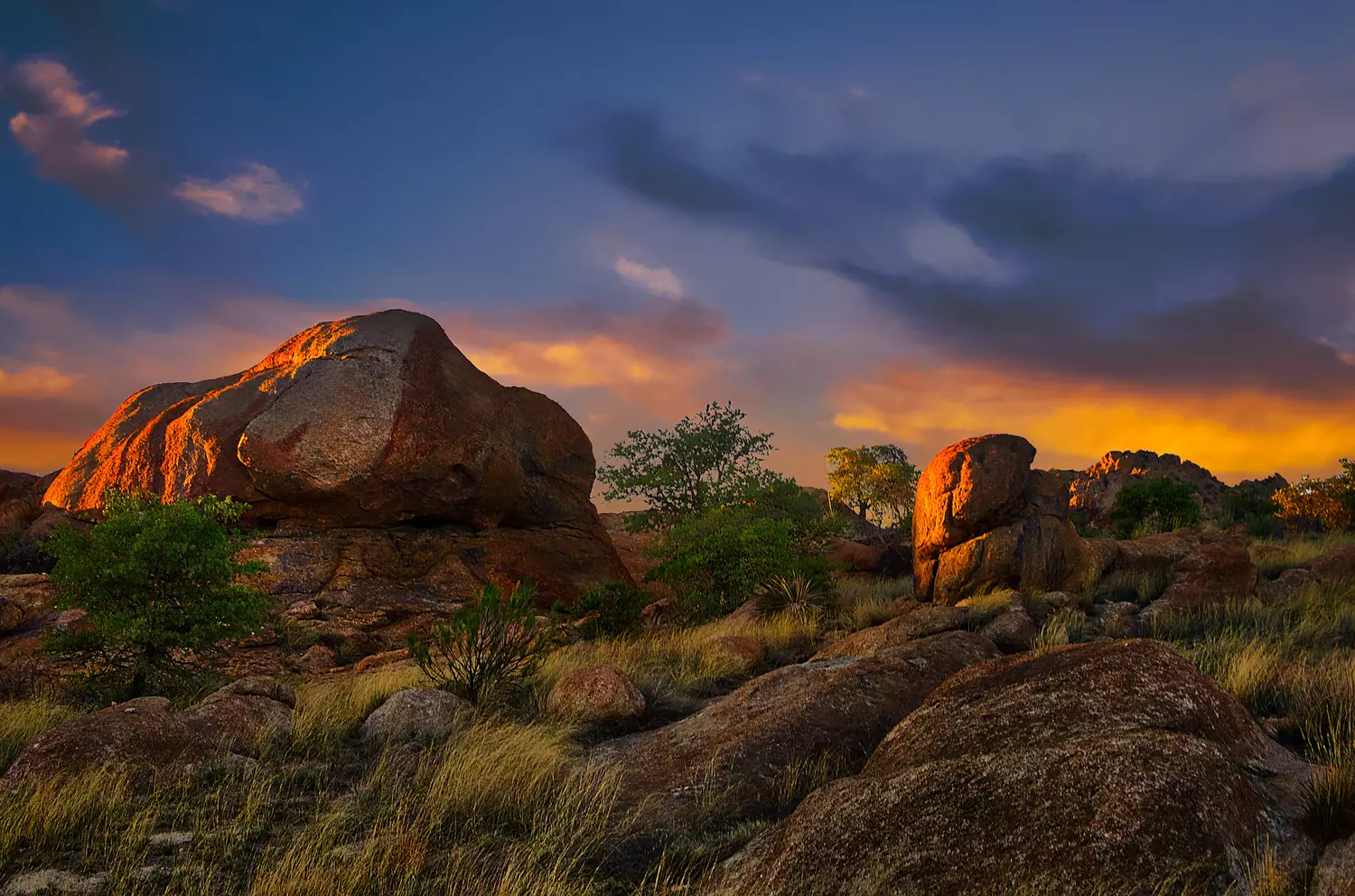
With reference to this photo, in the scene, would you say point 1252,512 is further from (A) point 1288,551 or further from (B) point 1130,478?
(A) point 1288,551

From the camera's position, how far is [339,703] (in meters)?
10.1

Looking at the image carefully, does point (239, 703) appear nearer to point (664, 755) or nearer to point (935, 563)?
point (664, 755)

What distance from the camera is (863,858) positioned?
4320mm

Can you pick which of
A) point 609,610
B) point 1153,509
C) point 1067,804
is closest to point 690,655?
point 609,610

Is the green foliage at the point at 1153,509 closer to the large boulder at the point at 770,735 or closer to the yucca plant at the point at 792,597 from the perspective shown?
the yucca plant at the point at 792,597

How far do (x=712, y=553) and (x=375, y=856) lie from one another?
1440 centimetres

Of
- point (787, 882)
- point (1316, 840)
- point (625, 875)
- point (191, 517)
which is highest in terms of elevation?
point (191, 517)

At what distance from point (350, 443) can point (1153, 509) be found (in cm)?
2708

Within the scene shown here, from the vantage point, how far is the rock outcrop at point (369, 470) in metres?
21.2

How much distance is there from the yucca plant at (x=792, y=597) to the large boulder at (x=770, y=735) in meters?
7.75

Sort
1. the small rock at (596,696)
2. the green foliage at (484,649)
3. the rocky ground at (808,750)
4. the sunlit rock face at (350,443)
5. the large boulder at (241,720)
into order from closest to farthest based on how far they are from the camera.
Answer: the rocky ground at (808,750)
the large boulder at (241,720)
the small rock at (596,696)
the green foliage at (484,649)
the sunlit rock face at (350,443)

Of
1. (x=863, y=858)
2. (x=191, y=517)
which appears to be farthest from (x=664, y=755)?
(x=191, y=517)

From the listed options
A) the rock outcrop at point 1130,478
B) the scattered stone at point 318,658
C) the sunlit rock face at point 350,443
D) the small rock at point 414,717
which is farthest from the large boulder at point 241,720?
the rock outcrop at point 1130,478

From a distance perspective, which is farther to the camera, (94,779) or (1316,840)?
(94,779)
